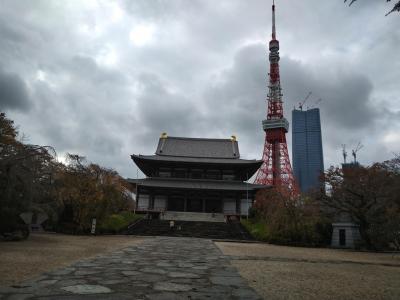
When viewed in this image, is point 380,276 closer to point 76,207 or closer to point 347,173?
point 347,173

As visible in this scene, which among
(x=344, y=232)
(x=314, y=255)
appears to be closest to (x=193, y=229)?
(x=344, y=232)

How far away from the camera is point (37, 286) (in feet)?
16.5

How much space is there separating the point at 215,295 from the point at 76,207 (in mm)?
20173

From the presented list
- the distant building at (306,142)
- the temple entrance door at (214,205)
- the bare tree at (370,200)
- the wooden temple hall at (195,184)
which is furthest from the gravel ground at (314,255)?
the distant building at (306,142)

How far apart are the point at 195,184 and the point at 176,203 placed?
11.4 ft

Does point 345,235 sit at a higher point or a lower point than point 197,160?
lower

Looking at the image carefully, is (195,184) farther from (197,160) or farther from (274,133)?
(274,133)

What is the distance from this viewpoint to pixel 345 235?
21.9 metres

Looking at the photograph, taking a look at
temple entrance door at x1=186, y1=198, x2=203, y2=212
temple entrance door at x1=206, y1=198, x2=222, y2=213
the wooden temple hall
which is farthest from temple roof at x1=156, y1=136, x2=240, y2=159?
temple entrance door at x1=186, y1=198, x2=203, y2=212

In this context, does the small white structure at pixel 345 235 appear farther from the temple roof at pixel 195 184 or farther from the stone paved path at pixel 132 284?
the stone paved path at pixel 132 284

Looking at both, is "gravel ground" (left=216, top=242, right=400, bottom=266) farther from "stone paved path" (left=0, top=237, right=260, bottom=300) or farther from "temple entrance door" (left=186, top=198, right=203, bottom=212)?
"temple entrance door" (left=186, top=198, right=203, bottom=212)

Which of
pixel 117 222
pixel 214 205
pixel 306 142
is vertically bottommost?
pixel 117 222

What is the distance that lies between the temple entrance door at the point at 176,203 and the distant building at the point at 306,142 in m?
66.3

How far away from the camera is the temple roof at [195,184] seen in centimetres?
3760
